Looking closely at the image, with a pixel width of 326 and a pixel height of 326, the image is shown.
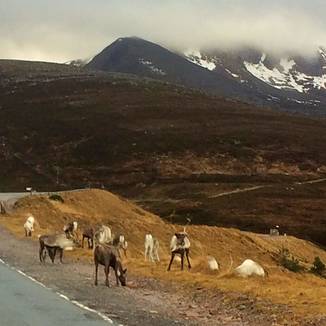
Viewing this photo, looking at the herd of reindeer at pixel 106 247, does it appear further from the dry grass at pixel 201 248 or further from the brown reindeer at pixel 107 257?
the dry grass at pixel 201 248

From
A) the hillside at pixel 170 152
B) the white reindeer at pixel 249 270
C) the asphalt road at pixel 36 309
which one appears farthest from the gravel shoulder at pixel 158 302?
the hillside at pixel 170 152

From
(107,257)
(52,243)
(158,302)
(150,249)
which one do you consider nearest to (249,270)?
(107,257)

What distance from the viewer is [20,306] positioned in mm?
16938

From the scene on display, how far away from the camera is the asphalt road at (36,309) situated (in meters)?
14.9

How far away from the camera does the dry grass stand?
2159 centimetres

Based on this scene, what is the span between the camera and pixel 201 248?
45.9 meters

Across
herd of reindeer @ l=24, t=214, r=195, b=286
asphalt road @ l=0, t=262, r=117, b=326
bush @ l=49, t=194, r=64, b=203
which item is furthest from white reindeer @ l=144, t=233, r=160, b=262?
bush @ l=49, t=194, r=64, b=203

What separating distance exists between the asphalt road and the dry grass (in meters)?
5.53

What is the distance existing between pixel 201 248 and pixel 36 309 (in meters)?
29.9

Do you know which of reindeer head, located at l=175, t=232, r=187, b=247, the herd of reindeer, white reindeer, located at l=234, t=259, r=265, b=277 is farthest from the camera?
reindeer head, located at l=175, t=232, r=187, b=247

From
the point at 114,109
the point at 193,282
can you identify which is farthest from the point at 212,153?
the point at 193,282

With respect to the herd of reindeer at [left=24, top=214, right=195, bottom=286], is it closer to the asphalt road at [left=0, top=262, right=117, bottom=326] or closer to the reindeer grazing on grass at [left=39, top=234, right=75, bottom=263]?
the reindeer grazing on grass at [left=39, top=234, right=75, bottom=263]

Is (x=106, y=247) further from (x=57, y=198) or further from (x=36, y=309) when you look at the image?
(x=57, y=198)

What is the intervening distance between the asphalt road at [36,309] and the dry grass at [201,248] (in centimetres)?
553
